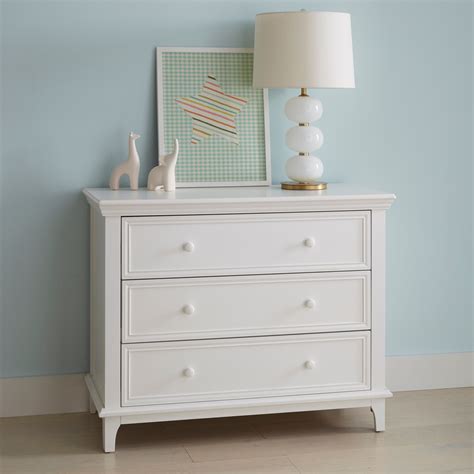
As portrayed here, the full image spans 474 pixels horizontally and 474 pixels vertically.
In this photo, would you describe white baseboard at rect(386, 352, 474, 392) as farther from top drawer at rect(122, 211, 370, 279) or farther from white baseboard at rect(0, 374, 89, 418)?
white baseboard at rect(0, 374, 89, 418)

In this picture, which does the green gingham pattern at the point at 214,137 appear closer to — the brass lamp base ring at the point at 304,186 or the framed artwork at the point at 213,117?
the framed artwork at the point at 213,117

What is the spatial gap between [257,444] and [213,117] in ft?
3.85

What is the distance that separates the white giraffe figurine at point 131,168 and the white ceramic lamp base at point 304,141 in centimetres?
52

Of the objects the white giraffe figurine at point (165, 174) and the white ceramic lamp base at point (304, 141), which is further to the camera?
the white ceramic lamp base at point (304, 141)

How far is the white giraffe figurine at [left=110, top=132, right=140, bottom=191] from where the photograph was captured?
9.59 feet

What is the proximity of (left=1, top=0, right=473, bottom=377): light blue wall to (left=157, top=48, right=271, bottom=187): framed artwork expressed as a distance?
5 centimetres

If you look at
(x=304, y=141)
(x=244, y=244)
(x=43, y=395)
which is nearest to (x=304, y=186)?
(x=304, y=141)

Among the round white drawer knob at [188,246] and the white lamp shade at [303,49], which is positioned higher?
the white lamp shade at [303,49]

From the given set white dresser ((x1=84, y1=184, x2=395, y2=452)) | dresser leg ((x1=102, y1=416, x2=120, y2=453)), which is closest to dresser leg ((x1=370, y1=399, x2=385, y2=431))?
white dresser ((x1=84, y1=184, x2=395, y2=452))

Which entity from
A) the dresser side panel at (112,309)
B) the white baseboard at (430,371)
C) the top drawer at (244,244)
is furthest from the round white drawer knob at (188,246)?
the white baseboard at (430,371)

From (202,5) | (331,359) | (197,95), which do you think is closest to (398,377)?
(331,359)

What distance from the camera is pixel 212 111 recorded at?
122 inches

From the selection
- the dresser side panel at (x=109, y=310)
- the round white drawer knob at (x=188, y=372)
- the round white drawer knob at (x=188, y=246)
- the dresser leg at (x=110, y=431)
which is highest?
the round white drawer knob at (x=188, y=246)

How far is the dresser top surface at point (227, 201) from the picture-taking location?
2.62 metres
